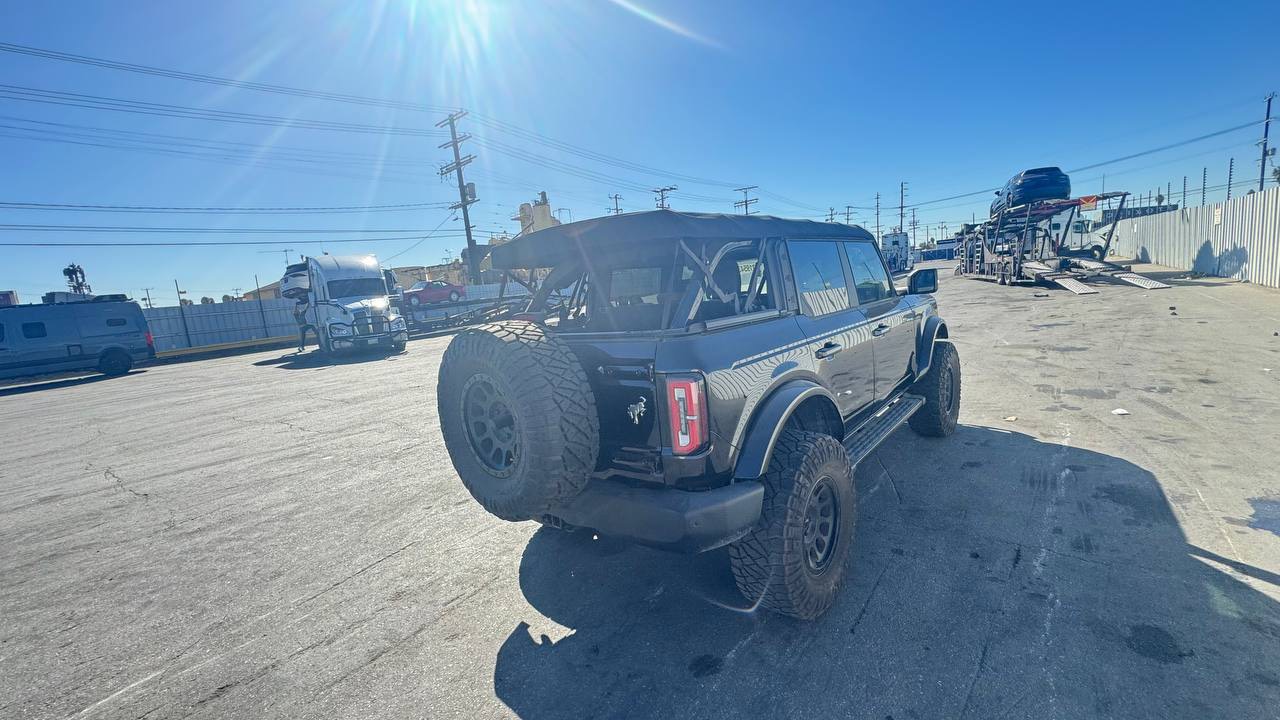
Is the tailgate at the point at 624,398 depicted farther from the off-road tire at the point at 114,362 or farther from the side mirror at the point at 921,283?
the off-road tire at the point at 114,362

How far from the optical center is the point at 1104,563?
2932 mm

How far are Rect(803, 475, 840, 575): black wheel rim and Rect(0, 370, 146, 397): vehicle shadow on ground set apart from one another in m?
19.4

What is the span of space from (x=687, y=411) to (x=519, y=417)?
29.2 inches

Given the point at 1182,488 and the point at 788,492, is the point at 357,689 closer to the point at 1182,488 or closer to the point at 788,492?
the point at 788,492

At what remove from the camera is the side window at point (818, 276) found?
3463 mm

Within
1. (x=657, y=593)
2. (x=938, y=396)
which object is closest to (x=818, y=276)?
(x=938, y=396)

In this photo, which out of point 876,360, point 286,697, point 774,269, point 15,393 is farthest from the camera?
point 15,393

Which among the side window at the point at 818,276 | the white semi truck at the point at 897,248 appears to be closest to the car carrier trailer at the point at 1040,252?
the white semi truck at the point at 897,248

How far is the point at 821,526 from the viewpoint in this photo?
9.36 ft

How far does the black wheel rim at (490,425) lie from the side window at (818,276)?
6.19 feet

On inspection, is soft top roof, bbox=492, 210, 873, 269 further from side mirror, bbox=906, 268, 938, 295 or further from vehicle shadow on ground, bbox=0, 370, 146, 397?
vehicle shadow on ground, bbox=0, 370, 146, 397

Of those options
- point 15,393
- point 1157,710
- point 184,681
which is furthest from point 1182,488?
point 15,393

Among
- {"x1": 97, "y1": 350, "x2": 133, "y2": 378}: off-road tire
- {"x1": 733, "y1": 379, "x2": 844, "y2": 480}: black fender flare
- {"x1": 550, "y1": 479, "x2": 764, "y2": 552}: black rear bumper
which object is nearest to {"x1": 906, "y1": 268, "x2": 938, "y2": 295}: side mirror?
{"x1": 733, "y1": 379, "x2": 844, "y2": 480}: black fender flare

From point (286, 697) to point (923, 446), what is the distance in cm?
485
